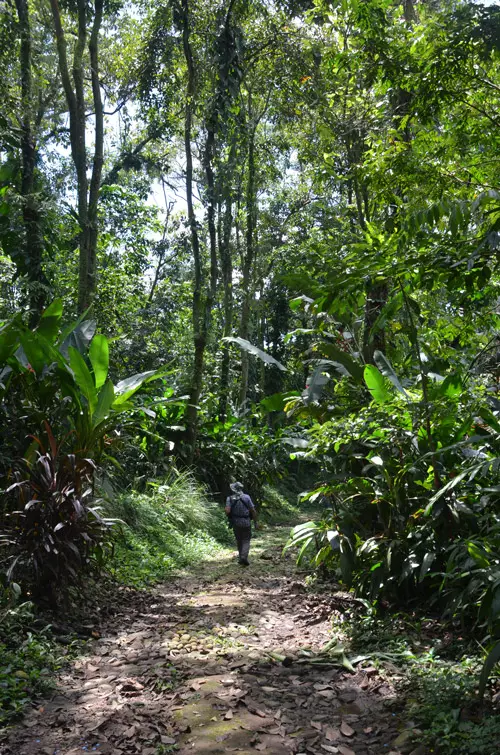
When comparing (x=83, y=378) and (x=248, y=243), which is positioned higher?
(x=248, y=243)

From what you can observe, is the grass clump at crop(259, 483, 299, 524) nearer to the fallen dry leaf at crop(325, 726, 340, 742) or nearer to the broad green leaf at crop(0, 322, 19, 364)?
the broad green leaf at crop(0, 322, 19, 364)

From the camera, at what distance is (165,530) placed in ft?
33.7

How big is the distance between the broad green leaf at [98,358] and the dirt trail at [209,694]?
7.22ft

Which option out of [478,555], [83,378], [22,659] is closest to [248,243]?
[83,378]

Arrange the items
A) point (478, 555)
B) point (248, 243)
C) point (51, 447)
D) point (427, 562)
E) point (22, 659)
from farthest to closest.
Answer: point (248, 243) → point (51, 447) → point (427, 562) → point (22, 659) → point (478, 555)

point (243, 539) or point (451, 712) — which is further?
point (243, 539)

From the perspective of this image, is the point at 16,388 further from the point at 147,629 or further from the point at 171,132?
the point at 171,132

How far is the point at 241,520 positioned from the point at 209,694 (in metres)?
5.43

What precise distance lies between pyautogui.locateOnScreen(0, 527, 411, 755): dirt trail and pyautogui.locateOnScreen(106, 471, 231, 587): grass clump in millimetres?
1376

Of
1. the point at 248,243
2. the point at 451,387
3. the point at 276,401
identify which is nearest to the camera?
the point at 451,387

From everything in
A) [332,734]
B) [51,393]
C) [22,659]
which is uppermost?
[51,393]

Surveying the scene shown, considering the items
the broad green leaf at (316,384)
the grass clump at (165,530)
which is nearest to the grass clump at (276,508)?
the grass clump at (165,530)

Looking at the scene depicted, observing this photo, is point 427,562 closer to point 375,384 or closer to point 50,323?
point 375,384

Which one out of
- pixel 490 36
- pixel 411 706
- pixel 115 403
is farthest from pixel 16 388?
pixel 490 36
